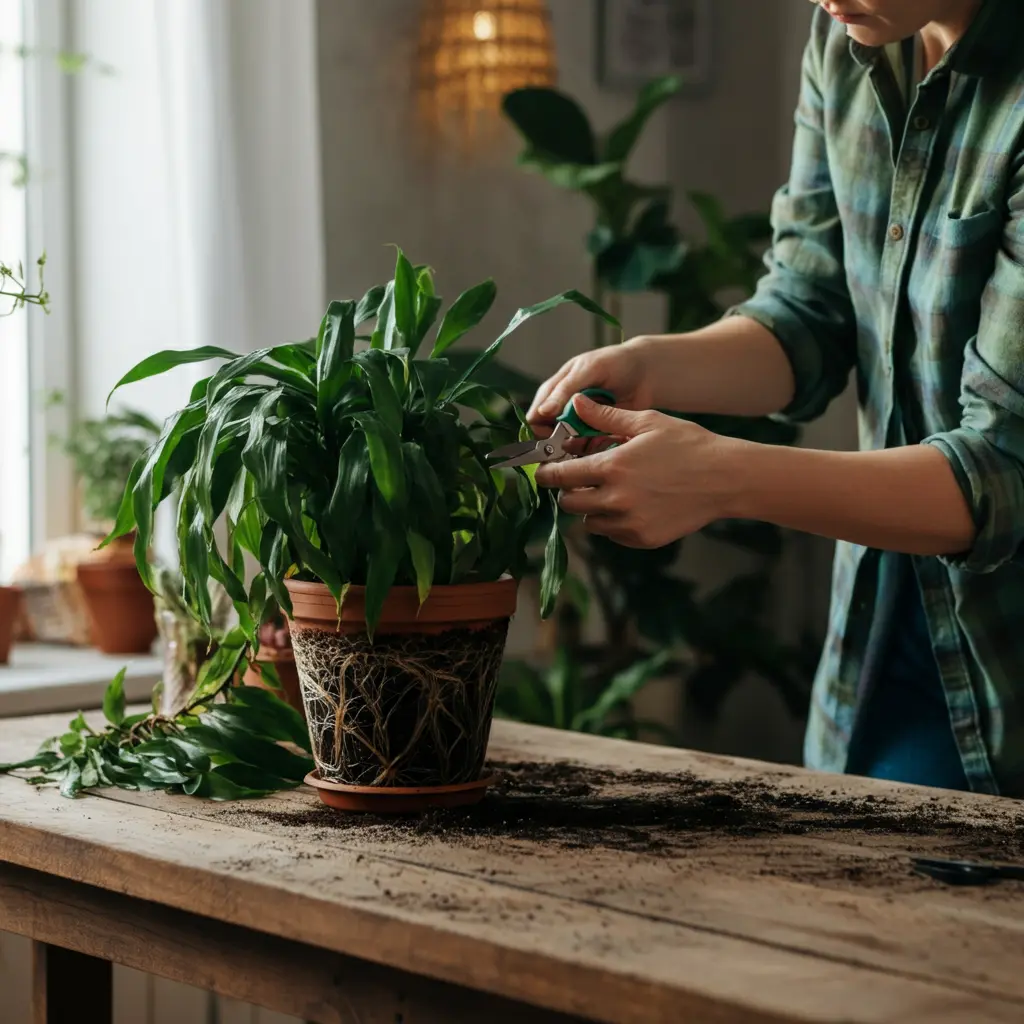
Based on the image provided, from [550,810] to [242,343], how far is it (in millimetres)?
1373

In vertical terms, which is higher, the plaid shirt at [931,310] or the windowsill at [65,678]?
the plaid shirt at [931,310]

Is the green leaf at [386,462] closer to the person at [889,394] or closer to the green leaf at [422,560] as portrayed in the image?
the green leaf at [422,560]

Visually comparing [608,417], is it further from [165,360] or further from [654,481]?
[165,360]

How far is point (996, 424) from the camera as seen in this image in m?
1.32

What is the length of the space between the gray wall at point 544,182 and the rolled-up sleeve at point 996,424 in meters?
1.67

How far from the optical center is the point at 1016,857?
1.12 meters

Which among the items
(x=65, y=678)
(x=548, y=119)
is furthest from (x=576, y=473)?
(x=548, y=119)

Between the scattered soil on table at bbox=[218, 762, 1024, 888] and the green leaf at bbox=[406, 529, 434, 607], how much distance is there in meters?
0.19

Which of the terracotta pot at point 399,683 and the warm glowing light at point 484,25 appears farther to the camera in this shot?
the warm glowing light at point 484,25

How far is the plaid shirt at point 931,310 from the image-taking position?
53.2 inches

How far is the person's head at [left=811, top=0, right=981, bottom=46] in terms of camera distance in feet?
4.43

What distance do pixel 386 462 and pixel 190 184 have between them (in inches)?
56.5

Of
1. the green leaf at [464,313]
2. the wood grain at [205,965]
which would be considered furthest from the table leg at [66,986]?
the green leaf at [464,313]

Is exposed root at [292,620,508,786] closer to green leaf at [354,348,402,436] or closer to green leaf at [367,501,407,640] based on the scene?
green leaf at [367,501,407,640]
